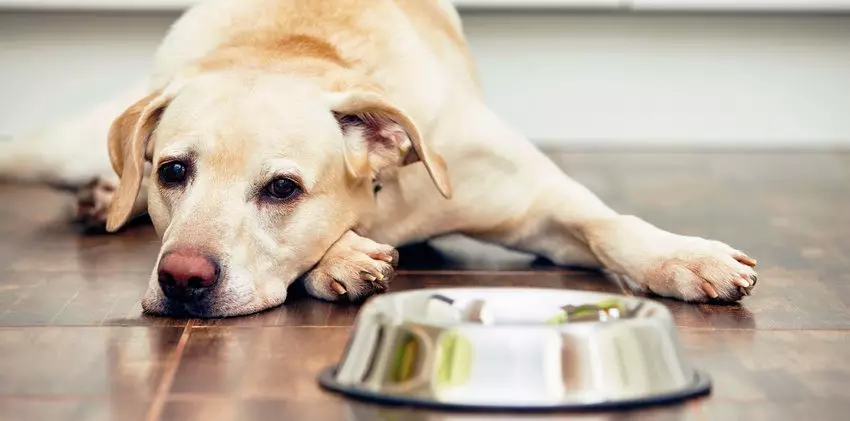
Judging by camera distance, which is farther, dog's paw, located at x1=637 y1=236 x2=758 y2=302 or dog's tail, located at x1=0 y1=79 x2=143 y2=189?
dog's tail, located at x1=0 y1=79 x2=143 y2=189

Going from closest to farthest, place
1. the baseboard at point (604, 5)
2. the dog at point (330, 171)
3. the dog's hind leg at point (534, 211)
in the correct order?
1. the dog at point (330, 171)
2. the dog's hind leg at point (534, 211)
3. the baseboard at point (604, 5)

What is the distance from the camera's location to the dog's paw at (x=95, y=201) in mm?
3100

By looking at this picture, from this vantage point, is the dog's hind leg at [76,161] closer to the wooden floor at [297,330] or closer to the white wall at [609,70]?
the wooden floor at [297,330]

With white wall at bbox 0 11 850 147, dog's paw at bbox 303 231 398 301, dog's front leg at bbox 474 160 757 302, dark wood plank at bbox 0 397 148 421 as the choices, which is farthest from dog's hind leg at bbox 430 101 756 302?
white wall at bbox 0 11 850 147

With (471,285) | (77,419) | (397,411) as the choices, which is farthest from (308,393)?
(471,285)

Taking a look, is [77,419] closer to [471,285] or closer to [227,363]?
[227,363]

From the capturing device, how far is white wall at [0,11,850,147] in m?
4.29

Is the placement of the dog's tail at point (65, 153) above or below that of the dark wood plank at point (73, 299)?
below

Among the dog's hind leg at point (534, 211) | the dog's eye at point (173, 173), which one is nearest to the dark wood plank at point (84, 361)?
the dog's eye at point (173, 173)

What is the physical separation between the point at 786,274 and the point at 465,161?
636 mm

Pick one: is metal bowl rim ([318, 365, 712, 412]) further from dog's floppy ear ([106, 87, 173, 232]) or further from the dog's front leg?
dog's floppy ear ([106, 87, 173, 232])

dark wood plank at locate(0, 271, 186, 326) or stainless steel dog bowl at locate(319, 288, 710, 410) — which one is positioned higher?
stainless steel dog bowl at locate(319, 288, 710, 410)

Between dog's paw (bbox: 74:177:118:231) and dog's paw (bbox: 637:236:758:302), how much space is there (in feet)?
4.23

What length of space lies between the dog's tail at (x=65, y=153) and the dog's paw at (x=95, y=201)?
0.05 ft
